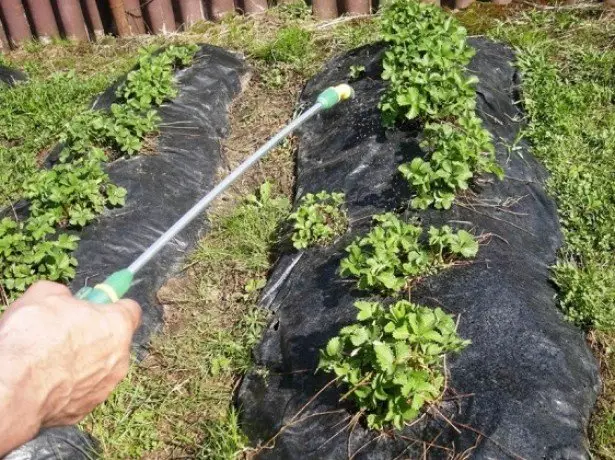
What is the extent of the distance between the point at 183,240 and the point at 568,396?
2.73m

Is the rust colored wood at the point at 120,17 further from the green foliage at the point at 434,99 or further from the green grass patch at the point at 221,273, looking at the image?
the green foliage at the point at 434,99

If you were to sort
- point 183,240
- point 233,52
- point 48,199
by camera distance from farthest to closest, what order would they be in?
point 233,52 < point 183,240 < point 48,199

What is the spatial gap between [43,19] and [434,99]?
5.05 m

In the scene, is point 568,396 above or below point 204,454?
above

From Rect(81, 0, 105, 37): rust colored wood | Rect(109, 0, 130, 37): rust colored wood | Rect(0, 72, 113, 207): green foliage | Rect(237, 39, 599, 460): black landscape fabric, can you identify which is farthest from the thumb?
Rect(81, 0, 105, 37): rust colored wood

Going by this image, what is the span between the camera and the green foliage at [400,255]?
365cm

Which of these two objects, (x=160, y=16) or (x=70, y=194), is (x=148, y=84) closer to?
(x=70, y=194)

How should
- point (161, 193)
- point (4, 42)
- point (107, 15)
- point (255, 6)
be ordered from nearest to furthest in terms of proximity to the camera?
point (161, 193) < point (255, 6) < point (107, 15) < point (4, 42)

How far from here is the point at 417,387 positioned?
9.77 feet

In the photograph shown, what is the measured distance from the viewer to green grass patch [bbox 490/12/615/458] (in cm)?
372

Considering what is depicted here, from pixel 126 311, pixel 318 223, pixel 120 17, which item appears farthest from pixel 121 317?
pixel 120 17

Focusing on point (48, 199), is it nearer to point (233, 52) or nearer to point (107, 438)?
point (107, 438)

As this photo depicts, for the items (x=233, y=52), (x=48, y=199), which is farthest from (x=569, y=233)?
(x=233, y=52)

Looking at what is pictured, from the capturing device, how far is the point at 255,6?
24.6 feet
